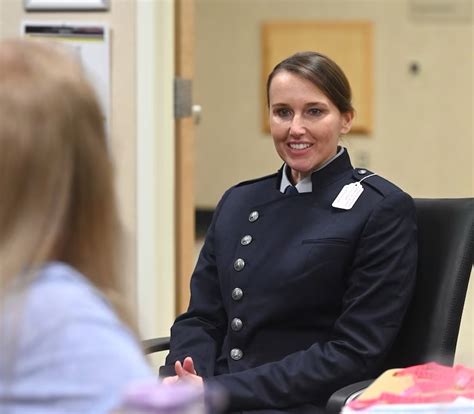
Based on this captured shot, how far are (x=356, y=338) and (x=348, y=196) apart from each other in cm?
29

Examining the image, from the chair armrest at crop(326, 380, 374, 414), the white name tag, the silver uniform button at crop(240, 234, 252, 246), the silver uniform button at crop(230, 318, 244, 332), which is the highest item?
the white name tag

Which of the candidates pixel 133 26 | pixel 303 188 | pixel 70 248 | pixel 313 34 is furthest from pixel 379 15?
pixel 70 248

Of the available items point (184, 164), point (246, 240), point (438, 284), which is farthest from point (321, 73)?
point (184, 164)

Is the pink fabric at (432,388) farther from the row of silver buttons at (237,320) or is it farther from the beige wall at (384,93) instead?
the beige wall at (384,93)

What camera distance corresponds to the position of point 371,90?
614cm

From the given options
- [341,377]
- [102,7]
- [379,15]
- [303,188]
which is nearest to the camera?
[341,377]

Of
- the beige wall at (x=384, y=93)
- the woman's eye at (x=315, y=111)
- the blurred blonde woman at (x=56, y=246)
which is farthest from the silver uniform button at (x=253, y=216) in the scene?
the beige wall at (x=384, y=93)

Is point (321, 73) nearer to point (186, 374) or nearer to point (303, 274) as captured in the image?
point (303, 274)

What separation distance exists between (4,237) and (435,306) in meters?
1.10

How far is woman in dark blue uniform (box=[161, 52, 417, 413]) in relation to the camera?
1.72 metres

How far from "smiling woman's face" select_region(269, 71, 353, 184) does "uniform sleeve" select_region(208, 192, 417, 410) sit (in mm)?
186

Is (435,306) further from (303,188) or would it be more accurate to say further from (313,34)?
(313,34)

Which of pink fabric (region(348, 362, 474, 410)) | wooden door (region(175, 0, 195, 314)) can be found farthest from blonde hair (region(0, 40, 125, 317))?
wooden door (region(175, 0, 195, 314))

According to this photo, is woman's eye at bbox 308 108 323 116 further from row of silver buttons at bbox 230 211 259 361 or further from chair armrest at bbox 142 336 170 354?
chair armrest at bbox 142 336 170 354
